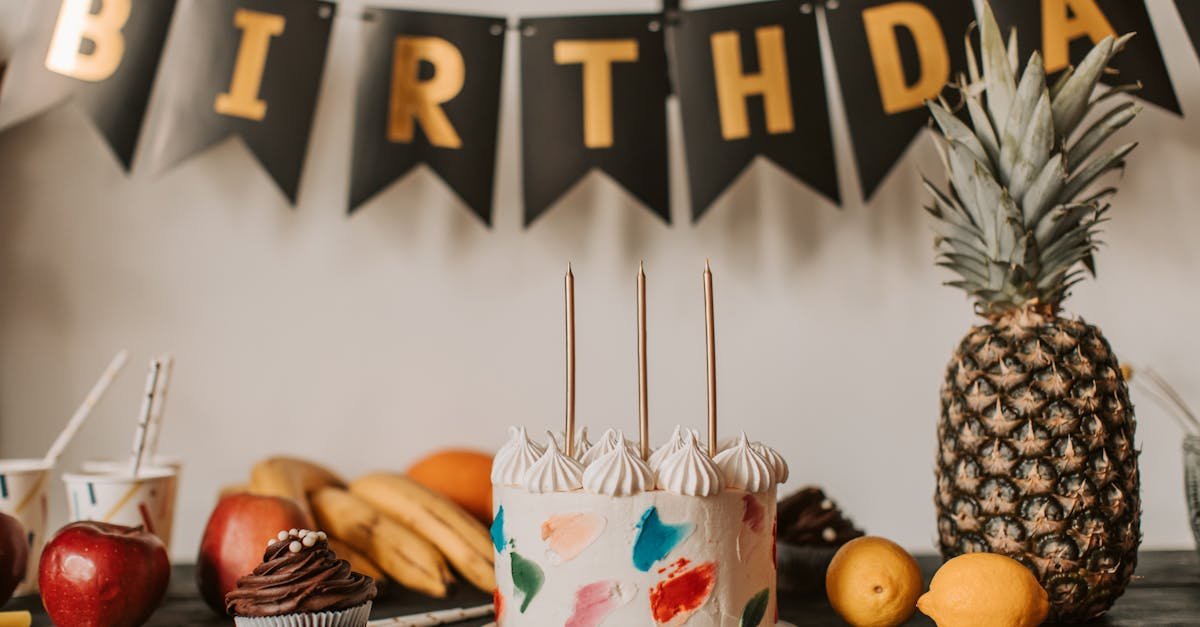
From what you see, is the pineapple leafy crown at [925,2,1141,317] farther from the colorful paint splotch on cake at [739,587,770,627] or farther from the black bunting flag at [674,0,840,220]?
the colorful paint splotch on cake at [739,587,770,627]

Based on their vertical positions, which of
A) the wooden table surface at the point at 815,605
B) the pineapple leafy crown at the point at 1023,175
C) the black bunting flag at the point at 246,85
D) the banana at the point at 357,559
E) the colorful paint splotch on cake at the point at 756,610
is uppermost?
the black bunting flag at the point at 246,85

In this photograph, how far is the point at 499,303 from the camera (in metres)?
1.63

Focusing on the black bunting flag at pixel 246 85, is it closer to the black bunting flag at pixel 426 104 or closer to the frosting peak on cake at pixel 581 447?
the black bunting flag at pixel 426 104

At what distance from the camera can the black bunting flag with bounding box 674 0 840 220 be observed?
4.66 ft

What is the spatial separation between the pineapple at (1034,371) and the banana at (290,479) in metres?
0.86

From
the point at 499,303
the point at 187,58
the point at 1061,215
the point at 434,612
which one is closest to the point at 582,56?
the point at 499,303

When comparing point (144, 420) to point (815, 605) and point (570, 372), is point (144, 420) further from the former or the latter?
point (815, 605)

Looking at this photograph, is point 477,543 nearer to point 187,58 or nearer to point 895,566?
point 895,566

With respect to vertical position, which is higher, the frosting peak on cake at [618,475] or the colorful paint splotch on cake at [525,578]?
the frosting peak on cake at [618,475]

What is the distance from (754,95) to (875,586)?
0.75m

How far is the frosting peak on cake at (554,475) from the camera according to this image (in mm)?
925

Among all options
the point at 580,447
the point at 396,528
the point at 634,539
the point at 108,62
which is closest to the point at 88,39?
the point at 108,62

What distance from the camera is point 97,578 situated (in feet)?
3.21

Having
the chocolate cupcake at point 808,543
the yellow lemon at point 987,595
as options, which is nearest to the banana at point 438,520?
the chocolate cupcake at point 808,543
